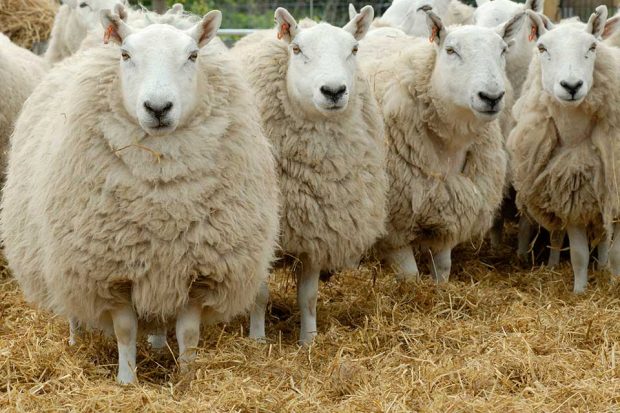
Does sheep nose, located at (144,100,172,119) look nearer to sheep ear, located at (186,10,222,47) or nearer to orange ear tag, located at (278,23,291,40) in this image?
sheep ear, located at (186,10,222,47)

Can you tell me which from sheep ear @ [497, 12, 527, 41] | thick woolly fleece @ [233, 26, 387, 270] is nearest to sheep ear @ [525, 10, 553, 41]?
sheep ear @ [497, 12, 527, 41]

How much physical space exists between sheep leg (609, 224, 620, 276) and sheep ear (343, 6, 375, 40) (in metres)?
2.02

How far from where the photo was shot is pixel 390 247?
20.4 feet

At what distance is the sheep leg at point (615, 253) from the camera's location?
646 cm

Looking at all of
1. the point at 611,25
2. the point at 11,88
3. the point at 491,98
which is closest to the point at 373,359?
the point at 491,98

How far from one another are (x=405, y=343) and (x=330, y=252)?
0.57 metres

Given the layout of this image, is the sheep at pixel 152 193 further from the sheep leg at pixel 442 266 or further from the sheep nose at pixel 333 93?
the sheep leg at pixel 442 266

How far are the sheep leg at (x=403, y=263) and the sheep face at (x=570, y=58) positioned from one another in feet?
3.93

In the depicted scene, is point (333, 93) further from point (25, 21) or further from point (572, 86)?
point (25, 21)

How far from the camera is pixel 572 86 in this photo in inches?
233

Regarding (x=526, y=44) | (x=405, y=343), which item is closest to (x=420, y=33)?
(x=526, y=44)

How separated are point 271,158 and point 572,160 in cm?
220

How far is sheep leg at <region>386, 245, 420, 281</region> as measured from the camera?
6.21 meters

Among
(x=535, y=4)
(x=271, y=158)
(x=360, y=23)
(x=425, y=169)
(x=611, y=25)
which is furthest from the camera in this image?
(x=535, y=4)
